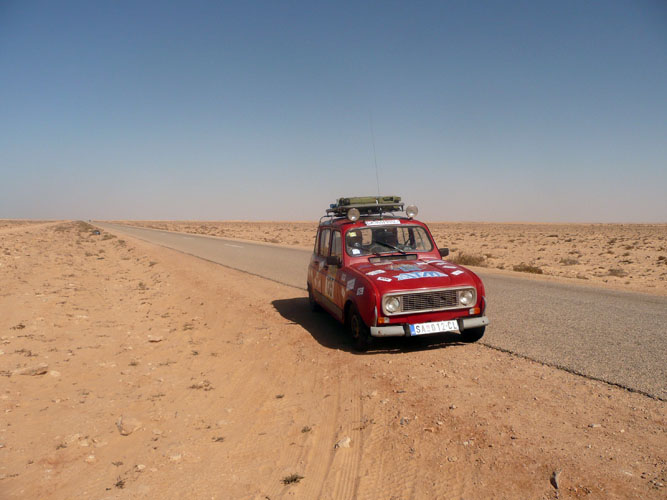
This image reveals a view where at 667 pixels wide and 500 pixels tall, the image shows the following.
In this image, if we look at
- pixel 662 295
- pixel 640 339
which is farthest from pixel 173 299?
pixel 662 295

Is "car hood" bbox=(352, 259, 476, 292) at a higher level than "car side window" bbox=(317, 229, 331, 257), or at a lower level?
lower

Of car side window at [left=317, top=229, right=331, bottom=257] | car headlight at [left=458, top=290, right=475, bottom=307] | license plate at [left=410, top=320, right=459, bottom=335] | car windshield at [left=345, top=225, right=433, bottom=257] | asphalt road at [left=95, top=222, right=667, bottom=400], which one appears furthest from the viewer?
car side window at [left=317, top=229, right=331, bottom=257]

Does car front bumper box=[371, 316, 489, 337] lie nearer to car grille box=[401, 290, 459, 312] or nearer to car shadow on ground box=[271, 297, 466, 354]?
car grille box=[401, 290, 459, 312]

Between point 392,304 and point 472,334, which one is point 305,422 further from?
point 472,334

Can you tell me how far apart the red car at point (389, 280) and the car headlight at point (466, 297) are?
0.04 feet

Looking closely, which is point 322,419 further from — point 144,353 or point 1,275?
point 1,275

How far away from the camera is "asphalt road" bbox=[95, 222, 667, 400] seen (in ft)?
17.4

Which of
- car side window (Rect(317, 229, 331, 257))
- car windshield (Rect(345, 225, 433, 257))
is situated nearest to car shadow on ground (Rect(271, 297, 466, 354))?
car side window (Rect(317, 229, 331, 257))

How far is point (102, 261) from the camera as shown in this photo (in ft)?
71.3

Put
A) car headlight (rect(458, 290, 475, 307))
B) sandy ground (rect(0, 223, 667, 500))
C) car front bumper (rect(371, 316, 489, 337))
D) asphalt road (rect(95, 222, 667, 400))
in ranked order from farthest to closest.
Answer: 1. car headlight (rect(458, 290, 475, 307))
2. car front bumper (rect(371, 316, 489, 337))
3. asphalt road (rect(95, 222, 667, 400))
4. sandy ground (rect(0, 223, 667, 500))

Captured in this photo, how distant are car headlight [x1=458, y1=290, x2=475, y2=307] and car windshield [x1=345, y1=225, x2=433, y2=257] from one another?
1.61 meters

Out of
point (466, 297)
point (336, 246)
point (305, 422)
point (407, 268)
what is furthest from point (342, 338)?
point (305, 422)

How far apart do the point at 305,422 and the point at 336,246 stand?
3.80 m

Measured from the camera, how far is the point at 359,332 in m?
6.25
